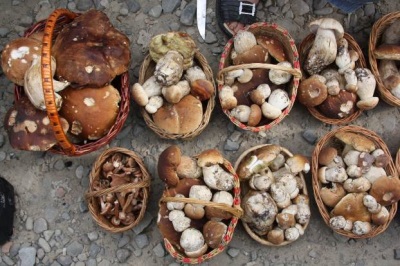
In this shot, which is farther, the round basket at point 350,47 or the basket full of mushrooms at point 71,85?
the round basket at point 350,47

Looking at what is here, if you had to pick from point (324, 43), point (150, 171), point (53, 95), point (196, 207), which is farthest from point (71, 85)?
point (324, 43)

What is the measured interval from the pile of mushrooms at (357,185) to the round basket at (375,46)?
13.8 inches

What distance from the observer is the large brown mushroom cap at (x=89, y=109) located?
308 centimetres

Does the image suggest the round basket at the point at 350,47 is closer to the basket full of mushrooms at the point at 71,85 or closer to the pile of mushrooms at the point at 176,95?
the pile of mushrooms at the point at 176,95

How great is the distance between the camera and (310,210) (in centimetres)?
361

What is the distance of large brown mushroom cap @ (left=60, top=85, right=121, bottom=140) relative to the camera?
10.1ft

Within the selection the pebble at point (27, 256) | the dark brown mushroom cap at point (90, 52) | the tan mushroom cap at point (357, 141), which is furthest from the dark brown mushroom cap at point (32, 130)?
the tan mushroom cap at point (357, 141)

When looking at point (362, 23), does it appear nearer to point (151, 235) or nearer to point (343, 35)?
point (343, 35)

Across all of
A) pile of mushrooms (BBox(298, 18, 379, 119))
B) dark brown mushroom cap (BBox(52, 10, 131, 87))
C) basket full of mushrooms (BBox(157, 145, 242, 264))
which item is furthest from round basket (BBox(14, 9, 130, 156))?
pile of mushrooms (BBox(298, 18, 379, 119))

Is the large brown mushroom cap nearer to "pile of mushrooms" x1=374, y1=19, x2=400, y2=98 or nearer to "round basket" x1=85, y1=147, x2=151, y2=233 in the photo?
"round basket" x1=85, y1=147, x2=151, y2=233

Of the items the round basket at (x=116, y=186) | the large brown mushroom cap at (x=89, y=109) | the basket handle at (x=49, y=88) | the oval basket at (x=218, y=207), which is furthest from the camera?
the round basket at (x=116, y=186)

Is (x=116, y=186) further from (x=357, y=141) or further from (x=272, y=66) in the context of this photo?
(x=357, y=141)

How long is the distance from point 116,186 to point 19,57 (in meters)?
0.96

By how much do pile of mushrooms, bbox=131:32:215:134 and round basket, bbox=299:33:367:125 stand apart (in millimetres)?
765
